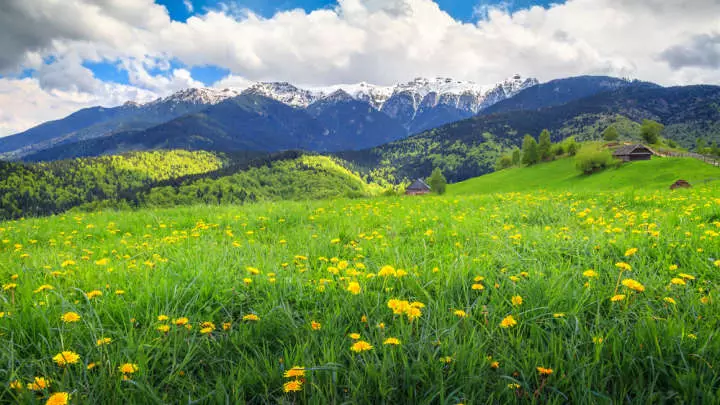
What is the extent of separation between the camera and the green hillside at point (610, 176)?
50.3m

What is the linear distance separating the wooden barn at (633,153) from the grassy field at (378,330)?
3362 inches

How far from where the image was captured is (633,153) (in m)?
72.6

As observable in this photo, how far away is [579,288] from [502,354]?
135cm

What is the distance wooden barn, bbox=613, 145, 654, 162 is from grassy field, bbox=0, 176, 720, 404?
85396mm

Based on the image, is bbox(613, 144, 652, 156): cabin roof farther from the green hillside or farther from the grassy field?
the grassy field

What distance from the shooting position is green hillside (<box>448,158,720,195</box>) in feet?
165

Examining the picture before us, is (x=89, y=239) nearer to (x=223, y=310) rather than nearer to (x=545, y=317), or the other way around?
(x=223, y=310)

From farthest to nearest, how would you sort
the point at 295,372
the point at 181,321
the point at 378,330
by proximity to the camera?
the point at 181,321 < the point at 378,330 < the point at 295,372

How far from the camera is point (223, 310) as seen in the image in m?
3.04

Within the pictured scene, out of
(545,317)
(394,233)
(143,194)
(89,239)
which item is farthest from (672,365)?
(143,194)

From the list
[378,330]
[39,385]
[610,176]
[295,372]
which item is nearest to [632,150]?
[610,176]

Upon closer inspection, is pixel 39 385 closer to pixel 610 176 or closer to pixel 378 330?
pixel 378 330

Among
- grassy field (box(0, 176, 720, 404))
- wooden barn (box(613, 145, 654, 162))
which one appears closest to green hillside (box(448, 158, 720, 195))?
wooden barn (box(613, 145, 654, 162))

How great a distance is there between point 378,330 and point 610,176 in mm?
72068
